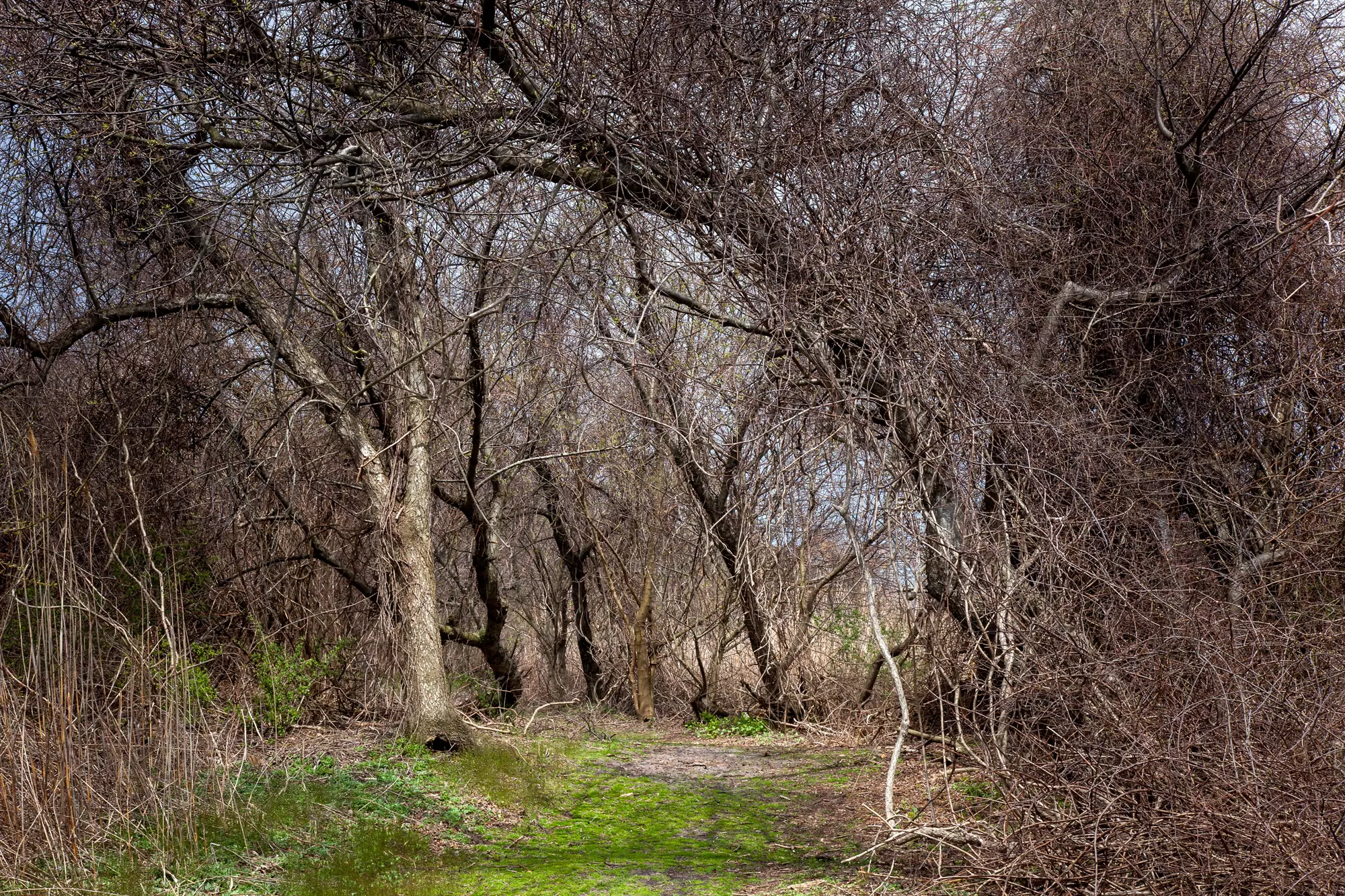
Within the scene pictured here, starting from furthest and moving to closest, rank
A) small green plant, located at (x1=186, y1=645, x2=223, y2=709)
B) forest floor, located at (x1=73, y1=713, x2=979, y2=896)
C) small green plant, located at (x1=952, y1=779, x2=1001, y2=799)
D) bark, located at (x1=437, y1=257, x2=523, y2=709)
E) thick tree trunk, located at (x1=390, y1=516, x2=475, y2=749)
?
bark, located at (x1=437, y1=257, x2=523, y2=709), thick tree trunk, located at (x1=390, y1=516, x2=475, y2=749), small green plant, located at (x1=186, y1=645, x2=223, y2=709), small green plant, located at (x1=952, y1=779, x2=1001, y2=799), forest floor, located at (x1=73, y1=713, x2=979, y2=896)

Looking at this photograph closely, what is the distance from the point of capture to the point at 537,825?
Result: 6168 millimetres

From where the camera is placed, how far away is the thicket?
435cm

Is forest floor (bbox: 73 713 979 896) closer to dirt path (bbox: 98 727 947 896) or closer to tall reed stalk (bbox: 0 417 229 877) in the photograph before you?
dirt path (bbox: 98 727 947 896)

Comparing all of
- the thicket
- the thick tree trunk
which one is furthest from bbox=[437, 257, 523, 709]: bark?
the thick tree trunk

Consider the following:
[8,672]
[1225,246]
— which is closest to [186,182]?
[8,672]

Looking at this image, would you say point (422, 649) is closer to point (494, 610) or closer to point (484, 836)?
point (484, 836)

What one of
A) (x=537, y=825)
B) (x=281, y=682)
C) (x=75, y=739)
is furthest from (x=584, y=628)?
(x=75, y=739)

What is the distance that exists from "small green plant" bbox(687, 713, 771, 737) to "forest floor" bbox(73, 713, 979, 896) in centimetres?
112

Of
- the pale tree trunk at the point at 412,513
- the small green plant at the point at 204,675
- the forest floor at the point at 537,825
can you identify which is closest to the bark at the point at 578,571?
the forest floor at the point at 537,825

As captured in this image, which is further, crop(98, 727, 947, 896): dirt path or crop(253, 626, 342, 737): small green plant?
crop(253, 626, 342, 737): small green plant

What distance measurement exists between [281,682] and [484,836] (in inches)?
98.2

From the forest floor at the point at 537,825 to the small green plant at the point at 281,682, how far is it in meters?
0.19

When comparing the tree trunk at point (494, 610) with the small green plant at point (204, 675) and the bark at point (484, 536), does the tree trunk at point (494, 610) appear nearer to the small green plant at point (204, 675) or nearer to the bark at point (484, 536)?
the bark at point (484, 536)

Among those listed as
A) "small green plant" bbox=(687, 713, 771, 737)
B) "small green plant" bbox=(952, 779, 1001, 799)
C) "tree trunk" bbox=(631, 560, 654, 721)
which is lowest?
"small green plant" bbox=(687, 713, 771, 737)
